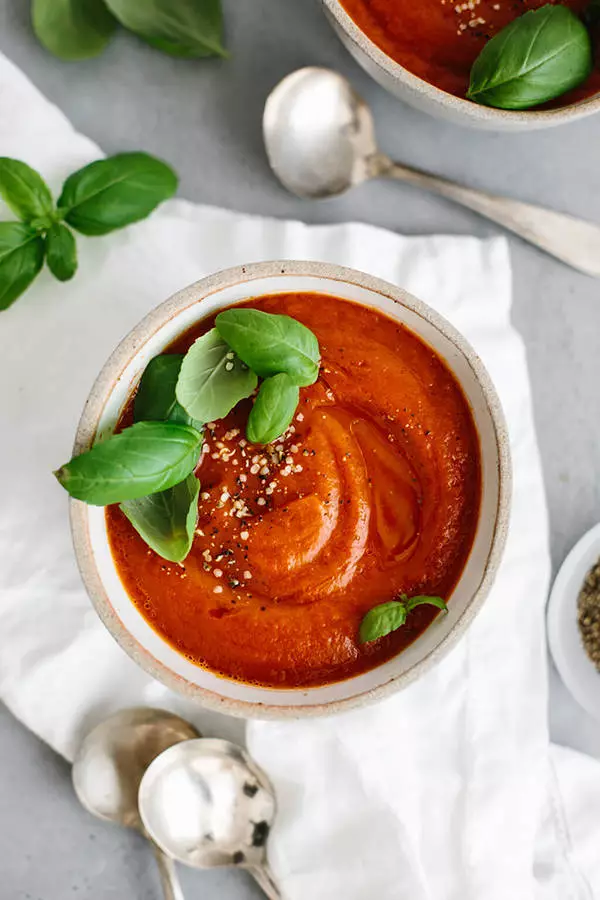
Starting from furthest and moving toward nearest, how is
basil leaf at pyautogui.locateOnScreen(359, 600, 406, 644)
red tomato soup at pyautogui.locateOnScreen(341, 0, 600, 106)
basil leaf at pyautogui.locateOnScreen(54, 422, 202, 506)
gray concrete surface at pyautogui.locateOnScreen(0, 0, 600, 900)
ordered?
gray concrete surface at pyautogui.locateOnScreen(0, 0, 600, 900) → red tomato soup at pyautogui.locateOnScreen(341, 0, 600, 106) → basil leaf at pyautogui.locateOnScreen(359, 600, 406, 644) → basil leaf at pyautogui.locateOnScreen(54, 422, 202, 506)

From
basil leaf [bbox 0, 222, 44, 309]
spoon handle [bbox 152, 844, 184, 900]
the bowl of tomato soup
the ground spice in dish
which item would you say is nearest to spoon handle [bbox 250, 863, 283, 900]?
spoon handle [bbox 152, 844, 184, 900]

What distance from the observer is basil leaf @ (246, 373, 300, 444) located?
1.49 meters

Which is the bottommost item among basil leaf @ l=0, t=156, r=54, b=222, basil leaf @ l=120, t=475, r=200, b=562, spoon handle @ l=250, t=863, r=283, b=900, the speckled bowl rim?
spoon handle @ l=250, t=863, r=283, b=900

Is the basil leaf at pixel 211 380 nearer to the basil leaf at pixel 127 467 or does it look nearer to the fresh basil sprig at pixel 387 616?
the basil leaf at pixel 127 467

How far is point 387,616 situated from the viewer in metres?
1.57

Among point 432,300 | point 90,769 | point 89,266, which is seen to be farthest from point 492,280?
point 90,769

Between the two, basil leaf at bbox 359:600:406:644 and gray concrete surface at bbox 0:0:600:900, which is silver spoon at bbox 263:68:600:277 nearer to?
gray concrete surface at bbox 0:0:600:900

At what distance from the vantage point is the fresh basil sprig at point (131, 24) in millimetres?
1957

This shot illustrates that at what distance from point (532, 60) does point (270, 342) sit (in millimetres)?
699

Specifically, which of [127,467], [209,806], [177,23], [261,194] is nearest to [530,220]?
[261,194]

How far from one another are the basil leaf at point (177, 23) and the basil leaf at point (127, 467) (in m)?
0.92

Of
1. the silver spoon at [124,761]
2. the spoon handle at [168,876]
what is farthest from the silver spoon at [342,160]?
the spoon handle at [168,876]

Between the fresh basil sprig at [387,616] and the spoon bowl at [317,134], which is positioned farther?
the spoon bowl at [317,134]

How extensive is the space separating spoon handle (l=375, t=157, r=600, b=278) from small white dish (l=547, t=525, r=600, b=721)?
1.86ft
